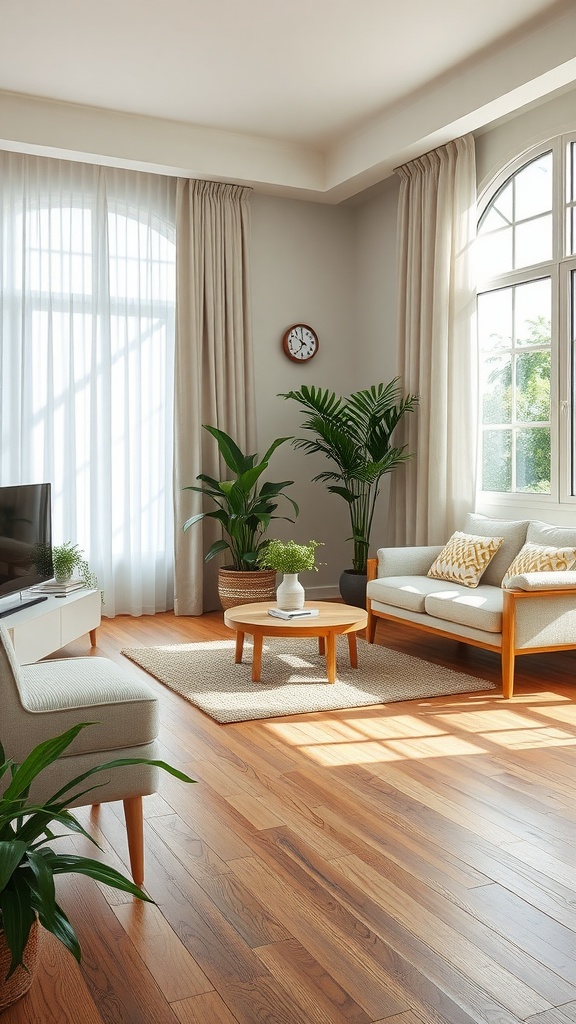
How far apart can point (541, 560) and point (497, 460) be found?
133 cm

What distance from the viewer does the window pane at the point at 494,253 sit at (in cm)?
551

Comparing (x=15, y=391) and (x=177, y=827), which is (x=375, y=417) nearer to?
(x=15, y=391)

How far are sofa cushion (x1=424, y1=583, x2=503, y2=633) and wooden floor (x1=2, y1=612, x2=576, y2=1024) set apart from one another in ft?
1.94

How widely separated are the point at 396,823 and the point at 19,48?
442cm

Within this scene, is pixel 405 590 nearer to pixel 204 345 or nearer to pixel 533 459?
pixel 533 459

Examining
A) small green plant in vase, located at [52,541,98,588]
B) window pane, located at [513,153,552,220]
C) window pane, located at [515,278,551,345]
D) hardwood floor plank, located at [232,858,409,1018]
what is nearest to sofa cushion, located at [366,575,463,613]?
window pane, located at [515,278,551,345]

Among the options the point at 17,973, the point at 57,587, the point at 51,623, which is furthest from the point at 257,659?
the point at 17,973

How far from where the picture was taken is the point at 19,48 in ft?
15.4

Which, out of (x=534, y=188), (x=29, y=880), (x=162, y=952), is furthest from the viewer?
(x=534, y=188)

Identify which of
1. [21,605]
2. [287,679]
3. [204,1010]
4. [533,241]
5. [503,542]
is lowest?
[204,1010]

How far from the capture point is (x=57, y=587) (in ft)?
16.7

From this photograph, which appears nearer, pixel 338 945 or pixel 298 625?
pixel 338 945

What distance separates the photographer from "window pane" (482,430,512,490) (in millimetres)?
5566

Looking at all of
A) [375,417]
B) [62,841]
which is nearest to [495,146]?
[375,417]
